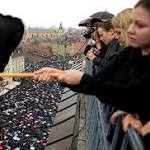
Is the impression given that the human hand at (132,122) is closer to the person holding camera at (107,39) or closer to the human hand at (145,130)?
the human hand at (145,130)

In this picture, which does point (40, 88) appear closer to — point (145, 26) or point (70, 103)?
point (70, 103)

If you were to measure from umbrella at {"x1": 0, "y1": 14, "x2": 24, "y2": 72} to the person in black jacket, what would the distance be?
16.3 inches

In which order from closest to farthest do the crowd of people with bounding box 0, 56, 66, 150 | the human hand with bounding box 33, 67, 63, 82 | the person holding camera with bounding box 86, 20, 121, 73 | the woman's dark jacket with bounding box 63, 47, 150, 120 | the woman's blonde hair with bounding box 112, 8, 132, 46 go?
the woman's dark jacket with bounding box 63, 47, 150, 120, the human hand with bounding box 33, 67, 63, 82, the woman's blonde hair with bounding box 112, 8, 132, 46, the person holding camera with bounding box 86, 20, 121, 73, the crowd of people with bounding box 0, 56, 66, 150

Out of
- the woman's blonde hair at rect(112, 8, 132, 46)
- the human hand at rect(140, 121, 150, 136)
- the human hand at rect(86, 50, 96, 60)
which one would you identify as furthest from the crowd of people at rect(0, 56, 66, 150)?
the human hand at rect(140, 121, 150, 136)

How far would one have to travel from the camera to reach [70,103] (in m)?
9.83

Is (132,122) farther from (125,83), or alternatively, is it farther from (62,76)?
(62,76)

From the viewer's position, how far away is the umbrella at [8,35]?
7.35 feet

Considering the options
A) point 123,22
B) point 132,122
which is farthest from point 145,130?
point 123,22

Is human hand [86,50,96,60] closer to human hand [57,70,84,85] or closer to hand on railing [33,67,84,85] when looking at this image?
hand on railing [33,67,84,85]

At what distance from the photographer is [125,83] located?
7.34 ft

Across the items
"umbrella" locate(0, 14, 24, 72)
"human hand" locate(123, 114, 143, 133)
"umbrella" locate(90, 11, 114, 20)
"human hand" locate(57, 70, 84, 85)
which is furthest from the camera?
"umbrella" locate(90, 11, 114, 20)

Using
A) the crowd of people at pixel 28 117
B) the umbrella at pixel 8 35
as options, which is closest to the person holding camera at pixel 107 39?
the umbrella at pixel 8 35

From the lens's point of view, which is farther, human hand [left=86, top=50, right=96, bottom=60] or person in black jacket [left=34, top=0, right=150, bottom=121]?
human hand [left=86, top=50, right=96, bottom=60]

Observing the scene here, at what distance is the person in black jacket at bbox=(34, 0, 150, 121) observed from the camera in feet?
7.00
